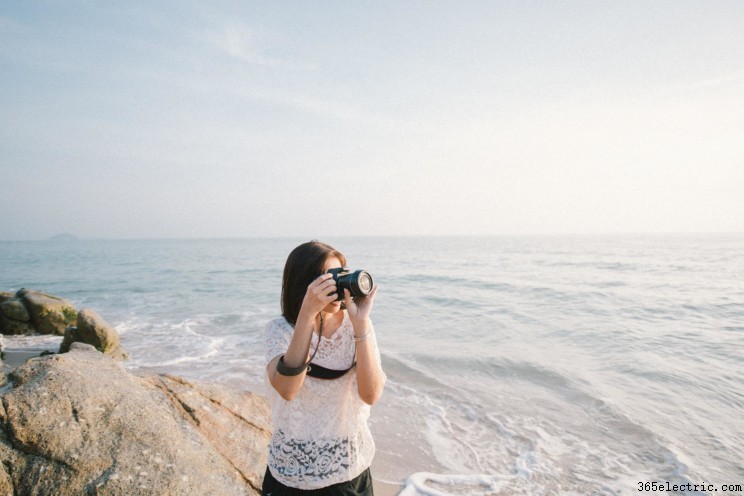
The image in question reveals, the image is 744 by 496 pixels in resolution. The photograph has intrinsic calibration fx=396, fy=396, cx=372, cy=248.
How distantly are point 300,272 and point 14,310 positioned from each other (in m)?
14.7

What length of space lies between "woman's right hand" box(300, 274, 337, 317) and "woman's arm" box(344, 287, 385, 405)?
7 centimetres

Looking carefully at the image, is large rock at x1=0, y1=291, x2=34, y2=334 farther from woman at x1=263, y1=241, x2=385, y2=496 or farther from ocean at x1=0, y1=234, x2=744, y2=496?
woman at x1=263, y1=241, x2=385, y2=496

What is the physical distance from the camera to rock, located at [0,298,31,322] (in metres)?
11.9

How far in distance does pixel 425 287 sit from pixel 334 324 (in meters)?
21.6

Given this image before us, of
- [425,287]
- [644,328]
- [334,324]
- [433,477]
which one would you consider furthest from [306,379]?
[425,287]

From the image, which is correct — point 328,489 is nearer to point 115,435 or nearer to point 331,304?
point 331,304

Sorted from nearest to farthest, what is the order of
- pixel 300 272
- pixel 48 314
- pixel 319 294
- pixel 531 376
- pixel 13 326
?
pixel 319 294
pixel 300 272
pixel 531 376
pixel 13 326
pixel 48 314

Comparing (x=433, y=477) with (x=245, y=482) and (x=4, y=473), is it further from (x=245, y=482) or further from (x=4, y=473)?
(x=4, y=473)

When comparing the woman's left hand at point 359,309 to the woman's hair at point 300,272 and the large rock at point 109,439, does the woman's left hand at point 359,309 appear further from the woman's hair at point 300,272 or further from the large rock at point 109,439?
the large rock at point 109,439

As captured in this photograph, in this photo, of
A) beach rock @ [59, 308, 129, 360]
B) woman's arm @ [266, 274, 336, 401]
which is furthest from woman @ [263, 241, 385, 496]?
beach rock @ [59, 308, 129, 360]

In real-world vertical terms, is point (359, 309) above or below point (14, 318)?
above

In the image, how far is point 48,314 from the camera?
12.2 meters

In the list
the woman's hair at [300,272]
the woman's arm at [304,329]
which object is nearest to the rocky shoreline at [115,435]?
the woman's arm at [304,329]

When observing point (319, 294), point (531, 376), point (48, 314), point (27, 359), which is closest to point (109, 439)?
point (319, 294)
